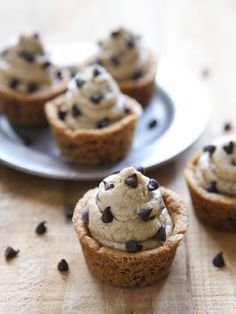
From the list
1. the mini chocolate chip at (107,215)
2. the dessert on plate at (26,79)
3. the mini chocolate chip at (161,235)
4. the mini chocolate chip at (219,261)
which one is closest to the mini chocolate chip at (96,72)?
the dessert on plate at (26,79)

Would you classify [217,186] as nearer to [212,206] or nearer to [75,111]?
[212,206]

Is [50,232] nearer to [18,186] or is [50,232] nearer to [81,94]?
[18,186]

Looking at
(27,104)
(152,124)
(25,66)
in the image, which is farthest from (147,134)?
(25,66)

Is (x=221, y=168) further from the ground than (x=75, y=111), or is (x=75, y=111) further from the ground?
(x=75, y=111)

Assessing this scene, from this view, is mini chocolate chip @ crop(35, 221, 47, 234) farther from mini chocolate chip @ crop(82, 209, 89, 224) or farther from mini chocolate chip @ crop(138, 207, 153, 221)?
mini chocolate chip @ crop(138, 207, 153, 221)

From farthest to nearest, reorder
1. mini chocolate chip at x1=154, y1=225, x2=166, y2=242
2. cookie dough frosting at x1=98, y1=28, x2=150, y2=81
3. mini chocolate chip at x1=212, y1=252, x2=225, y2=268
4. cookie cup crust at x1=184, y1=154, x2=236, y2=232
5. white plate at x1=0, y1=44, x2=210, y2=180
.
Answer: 1. cookie dough frosting at x1=98, y1=28, x2=150, y2=81
2. white plate at x1=0, y1=44, x2=210, y2=180
3. cookie cup crust at x1=184, y1=154, x2=236, y2=232
4. mini chocolate chip at x1=212, y1=252, x2=225, y2=268
5. mini chocolate chip at x1=154, y1=225, x2=166, y2=242

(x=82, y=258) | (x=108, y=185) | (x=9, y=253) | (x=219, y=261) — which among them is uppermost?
(x=108, y=185)

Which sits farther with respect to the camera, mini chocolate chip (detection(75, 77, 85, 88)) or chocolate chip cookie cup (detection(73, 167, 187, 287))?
mini chocolate chip (detection(75, 77, 85, 88))

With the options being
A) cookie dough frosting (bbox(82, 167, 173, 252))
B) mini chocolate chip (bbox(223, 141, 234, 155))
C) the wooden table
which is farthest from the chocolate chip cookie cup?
mini chocolate chip (bbox(223, 141, 234, 155))
